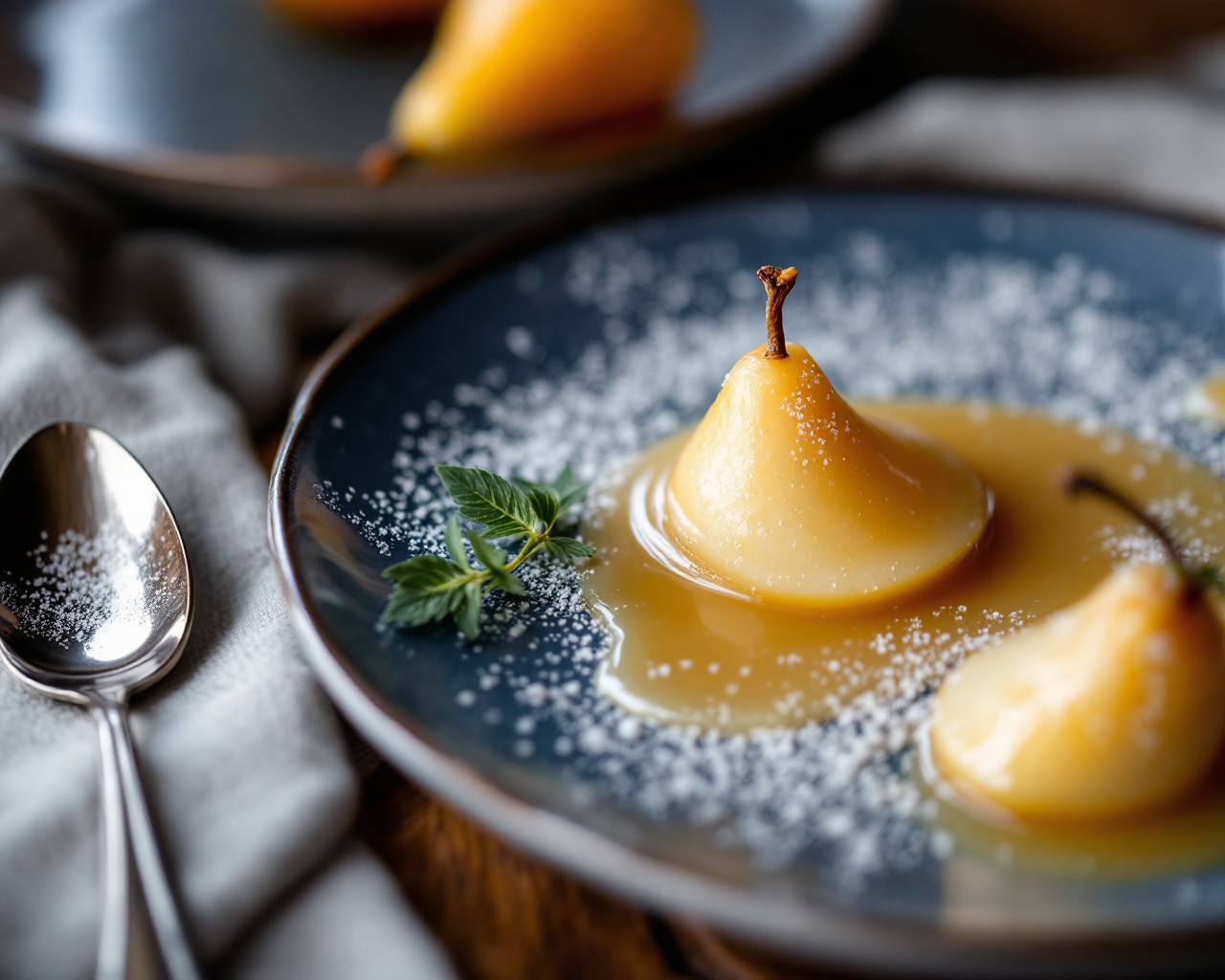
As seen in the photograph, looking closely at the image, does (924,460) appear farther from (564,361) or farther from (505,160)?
(505,160)

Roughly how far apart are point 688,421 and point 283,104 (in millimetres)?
920

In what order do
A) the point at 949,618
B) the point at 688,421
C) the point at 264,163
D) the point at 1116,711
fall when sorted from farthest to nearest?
the point at 264,163 → the point at 688,421 → the point at 949,618 → the point at 1116,711

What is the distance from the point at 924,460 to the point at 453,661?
468 millimetres

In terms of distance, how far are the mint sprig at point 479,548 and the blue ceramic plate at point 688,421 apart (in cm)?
2

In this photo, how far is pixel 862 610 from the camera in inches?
36.0

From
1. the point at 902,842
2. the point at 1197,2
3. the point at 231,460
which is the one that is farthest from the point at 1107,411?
the point at 1197,2

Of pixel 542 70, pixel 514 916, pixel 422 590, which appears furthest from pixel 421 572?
pixel 542 70

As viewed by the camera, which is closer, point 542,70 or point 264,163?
point 264,163

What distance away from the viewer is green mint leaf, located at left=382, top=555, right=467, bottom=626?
32.9 inches

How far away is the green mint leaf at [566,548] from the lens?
94cm

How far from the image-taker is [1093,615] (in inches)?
27.6

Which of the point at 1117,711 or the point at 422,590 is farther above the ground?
the point at 1117,711

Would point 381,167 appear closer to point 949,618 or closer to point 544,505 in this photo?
point 544,505

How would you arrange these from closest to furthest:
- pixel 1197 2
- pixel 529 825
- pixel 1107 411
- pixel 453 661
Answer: pixel 529 825 → pixel 453 661 → pixel 1107 411 → pixel 1197 2
